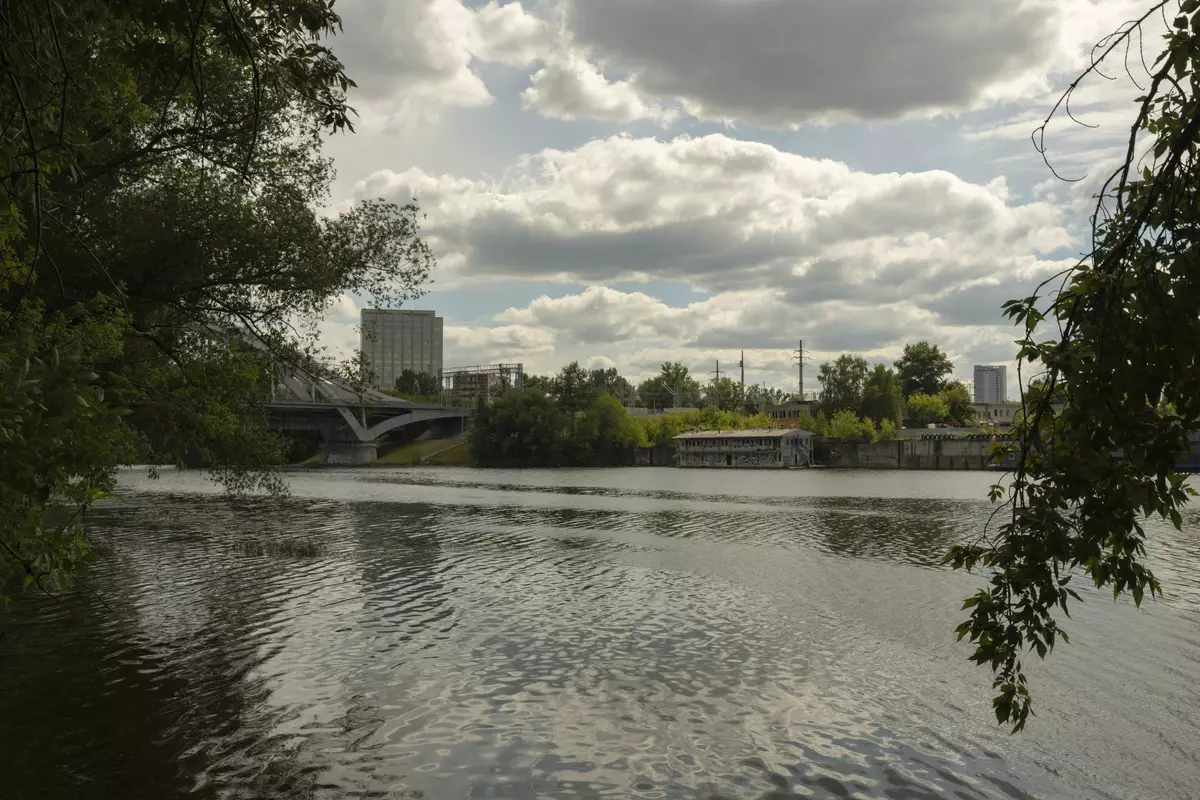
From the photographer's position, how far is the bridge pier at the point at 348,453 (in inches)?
5207

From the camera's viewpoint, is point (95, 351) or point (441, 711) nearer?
point (441, 711)

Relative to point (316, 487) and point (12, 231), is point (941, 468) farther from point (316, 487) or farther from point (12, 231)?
point (12, 231)

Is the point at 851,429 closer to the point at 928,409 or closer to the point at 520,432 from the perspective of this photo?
the point at 928,409

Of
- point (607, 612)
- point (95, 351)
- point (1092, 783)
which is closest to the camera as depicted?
point (1092, 783)

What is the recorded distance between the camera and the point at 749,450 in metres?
138

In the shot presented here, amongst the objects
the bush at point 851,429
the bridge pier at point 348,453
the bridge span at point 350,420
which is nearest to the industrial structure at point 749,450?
the bush at point 851,429

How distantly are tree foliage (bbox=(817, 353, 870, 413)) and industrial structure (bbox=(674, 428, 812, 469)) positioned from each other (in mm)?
12137

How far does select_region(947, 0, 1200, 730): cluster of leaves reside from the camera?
16.0ft

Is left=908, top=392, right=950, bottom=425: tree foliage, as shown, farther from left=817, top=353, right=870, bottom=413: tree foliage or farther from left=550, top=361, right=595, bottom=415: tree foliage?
left=550, top=361, right=595, bottom=415: tree foliage

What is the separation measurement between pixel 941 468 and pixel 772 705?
4870 inches

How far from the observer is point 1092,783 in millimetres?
10125

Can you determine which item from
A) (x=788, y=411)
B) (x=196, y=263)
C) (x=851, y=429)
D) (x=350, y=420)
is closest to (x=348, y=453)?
(x=350, y=420)

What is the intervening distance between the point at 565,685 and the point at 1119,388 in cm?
1020

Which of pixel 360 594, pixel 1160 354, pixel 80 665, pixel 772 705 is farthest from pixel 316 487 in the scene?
pixel 1160 354
